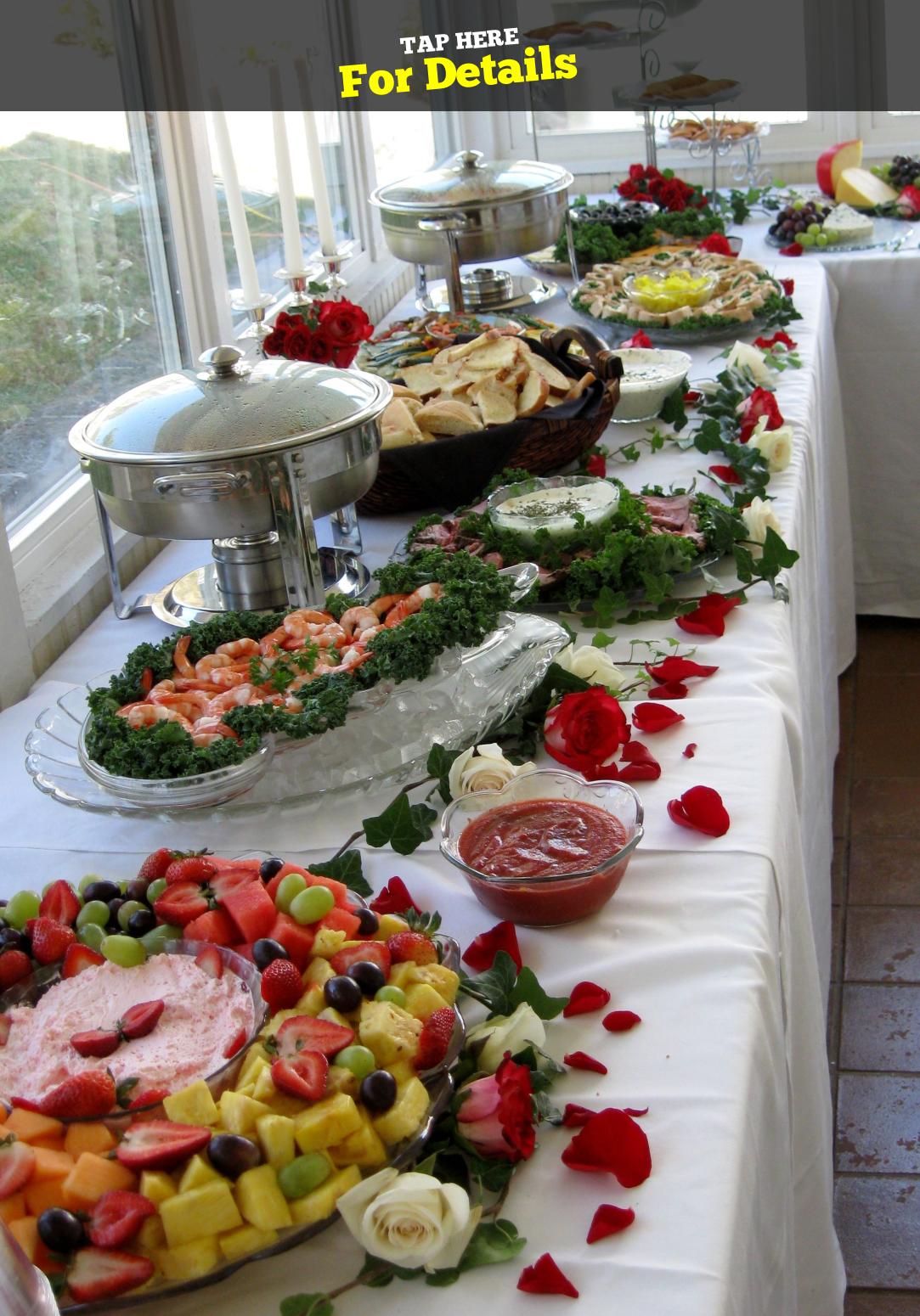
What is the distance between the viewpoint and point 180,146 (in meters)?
1.79

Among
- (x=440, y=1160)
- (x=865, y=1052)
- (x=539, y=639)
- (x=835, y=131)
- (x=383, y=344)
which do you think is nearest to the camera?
(x=440, y=1160)

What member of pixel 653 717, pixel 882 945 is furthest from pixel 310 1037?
pixel 882 945

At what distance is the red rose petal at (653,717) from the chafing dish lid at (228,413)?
36cm

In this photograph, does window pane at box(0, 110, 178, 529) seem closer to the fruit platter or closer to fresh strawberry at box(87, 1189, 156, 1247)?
the fruit platter

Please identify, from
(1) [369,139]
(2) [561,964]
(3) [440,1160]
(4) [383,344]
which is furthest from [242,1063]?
(1) [369,139]

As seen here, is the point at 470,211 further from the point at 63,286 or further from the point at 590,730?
the point at 590,730

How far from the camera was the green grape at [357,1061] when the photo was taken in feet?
2.20

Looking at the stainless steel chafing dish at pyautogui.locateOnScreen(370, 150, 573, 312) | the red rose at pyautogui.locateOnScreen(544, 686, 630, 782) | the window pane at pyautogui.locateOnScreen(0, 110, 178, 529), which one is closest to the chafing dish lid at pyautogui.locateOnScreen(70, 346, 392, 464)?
the window pane at pyautogui.locateOnScreen(0, 110, 178, 529)

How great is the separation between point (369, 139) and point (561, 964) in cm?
235

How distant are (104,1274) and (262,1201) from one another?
73 millimetres

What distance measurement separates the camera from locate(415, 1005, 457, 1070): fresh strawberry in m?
0.70

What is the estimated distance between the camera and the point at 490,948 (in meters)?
0.85

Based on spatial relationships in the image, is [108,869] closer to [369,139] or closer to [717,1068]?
[717,1068]

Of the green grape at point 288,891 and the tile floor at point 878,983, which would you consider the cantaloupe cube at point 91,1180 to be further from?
the tile floor at point 878,983
